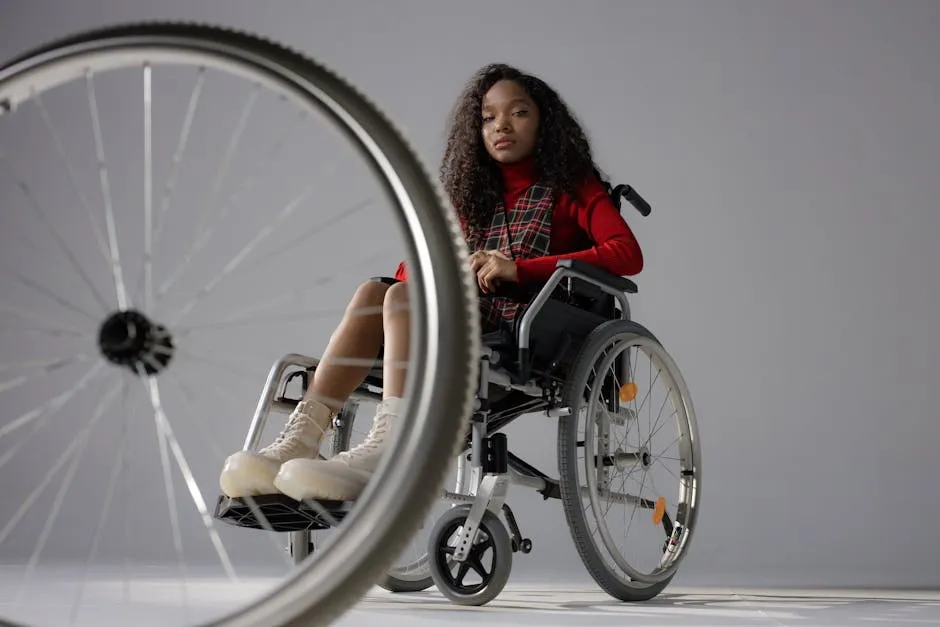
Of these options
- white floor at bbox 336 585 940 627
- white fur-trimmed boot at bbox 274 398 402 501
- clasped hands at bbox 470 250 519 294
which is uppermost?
clasped hands at bbox 470 250 519 294

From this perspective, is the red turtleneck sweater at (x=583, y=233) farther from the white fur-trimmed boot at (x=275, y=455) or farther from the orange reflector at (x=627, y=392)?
the white fur-trimmed boot at (x=275, y=455)

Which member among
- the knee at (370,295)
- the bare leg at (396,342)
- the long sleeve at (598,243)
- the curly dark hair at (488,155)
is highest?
the curly dark hair at (488,155)

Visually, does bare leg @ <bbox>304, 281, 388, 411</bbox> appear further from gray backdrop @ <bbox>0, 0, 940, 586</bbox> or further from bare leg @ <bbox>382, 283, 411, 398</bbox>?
gray backdrop @ <bbox>0, 0, 940, 586</bbox>

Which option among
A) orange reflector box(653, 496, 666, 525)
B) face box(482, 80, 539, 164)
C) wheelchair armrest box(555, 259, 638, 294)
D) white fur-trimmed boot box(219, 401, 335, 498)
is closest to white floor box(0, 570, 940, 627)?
orange reflector box(653, 496, 666, 525)

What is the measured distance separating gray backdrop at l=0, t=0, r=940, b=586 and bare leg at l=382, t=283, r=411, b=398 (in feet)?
5.23

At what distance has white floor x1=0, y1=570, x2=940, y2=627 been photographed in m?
1.43

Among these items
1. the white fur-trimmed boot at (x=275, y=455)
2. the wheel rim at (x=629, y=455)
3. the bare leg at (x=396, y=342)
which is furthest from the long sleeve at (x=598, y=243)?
the white fur-trimmed boot at (x=275, y=455)

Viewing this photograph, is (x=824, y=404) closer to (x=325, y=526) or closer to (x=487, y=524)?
(x=487, y=524)

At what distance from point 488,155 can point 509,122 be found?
80 mm

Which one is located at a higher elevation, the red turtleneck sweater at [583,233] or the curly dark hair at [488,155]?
the curly dark hair at [488,155]

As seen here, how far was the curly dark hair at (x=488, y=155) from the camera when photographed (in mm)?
1842

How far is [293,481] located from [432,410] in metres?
0.32

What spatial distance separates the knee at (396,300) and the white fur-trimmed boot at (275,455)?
139mm

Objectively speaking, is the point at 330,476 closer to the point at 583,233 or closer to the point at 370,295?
the point at 370,295
